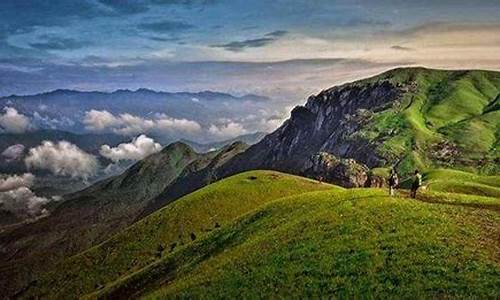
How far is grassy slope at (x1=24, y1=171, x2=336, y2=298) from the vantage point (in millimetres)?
133000

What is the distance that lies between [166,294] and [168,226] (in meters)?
76.6

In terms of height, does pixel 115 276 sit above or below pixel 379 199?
below

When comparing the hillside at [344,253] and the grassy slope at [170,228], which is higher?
the hillside at [344,253]

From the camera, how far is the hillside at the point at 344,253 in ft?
158

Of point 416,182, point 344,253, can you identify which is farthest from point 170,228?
point 344,253

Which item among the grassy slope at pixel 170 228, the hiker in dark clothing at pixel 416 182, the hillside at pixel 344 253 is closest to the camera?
the hillside at pixel 344 253

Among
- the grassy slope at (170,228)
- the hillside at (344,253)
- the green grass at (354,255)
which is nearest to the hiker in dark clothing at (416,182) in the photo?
the hillside at (344,253)

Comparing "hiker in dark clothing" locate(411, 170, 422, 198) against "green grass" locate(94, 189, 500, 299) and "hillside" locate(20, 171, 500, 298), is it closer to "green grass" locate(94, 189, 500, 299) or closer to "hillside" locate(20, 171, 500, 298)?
"hillside" locate(20, 171, 500, 298)

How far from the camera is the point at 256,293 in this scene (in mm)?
55031

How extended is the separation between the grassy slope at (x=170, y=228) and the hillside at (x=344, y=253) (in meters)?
31.4

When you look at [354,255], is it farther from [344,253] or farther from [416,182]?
[416,182]

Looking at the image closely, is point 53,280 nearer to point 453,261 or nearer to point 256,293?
point 256,293

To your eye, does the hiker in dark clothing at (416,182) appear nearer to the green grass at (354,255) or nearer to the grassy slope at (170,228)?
the green grass at (354,255)

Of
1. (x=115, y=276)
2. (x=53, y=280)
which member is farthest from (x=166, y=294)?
(x=53, y=280)
